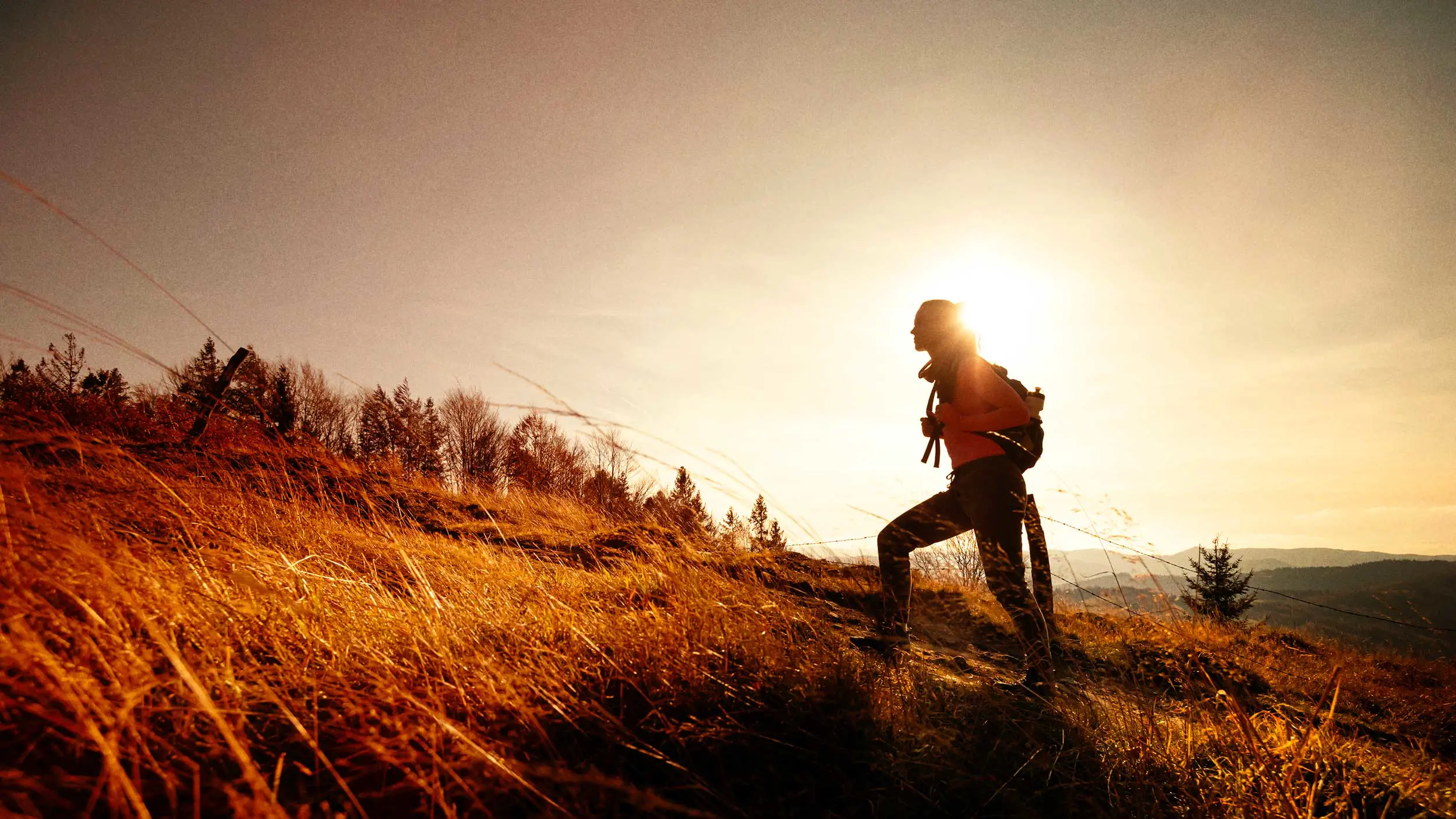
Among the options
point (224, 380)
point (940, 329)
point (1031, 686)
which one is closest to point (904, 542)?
point (1031, 686)

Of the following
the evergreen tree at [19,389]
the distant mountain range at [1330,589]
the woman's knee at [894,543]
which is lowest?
the distant mountain range at [1330,589]

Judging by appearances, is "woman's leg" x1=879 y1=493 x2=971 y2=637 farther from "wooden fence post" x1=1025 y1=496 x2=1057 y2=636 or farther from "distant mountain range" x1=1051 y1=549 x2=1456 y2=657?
"distant mountain range" x1=1051 y1=549 x2=1456 y2=657

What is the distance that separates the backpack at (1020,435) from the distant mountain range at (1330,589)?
607mm

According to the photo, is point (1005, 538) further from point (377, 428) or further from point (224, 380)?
point (377, 428)

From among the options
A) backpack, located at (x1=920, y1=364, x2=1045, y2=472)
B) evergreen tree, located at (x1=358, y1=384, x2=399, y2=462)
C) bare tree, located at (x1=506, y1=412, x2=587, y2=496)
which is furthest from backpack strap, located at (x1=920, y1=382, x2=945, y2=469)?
bare tree, located at (x1=506, y1=412, x2=587, y2=496)

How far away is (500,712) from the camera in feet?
4.38

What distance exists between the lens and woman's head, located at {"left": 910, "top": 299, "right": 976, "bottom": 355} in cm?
321

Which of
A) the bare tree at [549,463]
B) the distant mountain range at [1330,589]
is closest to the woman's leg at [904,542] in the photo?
the distant mountain range at [1330,589]

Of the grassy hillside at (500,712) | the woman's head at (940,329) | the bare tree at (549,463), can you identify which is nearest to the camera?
the grassy hillside at (500,712)

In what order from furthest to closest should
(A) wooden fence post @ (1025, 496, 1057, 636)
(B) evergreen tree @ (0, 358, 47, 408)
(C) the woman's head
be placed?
(C) the woman's head, (A) wooden fence post @ (1025, 496, 1057, 636), (B) evergreen tree @ (0, 358, 47, 408)

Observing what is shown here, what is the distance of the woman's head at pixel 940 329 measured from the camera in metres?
3.21

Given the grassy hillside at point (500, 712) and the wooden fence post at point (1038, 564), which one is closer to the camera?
the grassy hillside at point (500, 712)

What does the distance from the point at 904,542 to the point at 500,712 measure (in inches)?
103

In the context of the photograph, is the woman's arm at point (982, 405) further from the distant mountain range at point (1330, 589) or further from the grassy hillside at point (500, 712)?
the grassy hillside at point (500, 712)
